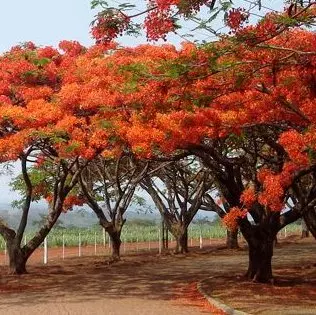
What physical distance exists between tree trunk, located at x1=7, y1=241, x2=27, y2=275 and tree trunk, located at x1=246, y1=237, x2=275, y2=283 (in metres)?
7.77

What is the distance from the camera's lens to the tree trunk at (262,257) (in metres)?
15.2

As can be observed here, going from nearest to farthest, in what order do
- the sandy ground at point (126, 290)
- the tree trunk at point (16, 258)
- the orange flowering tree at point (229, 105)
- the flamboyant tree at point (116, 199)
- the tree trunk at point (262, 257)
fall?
the orange flowering tree at point (229, 105)
the sandy ground at point (126, 290)
the tree trunk at point (262, 257)
the tree trunk at point (16, 258)
the flamboyant tree at point (116, 199)

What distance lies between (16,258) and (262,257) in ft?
27.0

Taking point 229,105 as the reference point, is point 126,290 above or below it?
below

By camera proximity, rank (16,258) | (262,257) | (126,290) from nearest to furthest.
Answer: (126,290)
(262,257)
(16,258)

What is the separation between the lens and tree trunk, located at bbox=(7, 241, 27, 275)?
18.8 metres

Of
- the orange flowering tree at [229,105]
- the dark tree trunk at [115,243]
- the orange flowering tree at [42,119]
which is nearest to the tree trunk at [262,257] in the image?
the orange flowering tree at [229,105]

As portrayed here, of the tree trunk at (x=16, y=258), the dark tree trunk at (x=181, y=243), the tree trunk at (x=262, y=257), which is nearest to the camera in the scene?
the tree trunk at (x=262, y=257)

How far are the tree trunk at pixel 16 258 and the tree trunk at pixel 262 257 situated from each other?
7766 millimetres

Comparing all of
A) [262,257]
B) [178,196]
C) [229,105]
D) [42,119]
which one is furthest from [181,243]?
[229,105]

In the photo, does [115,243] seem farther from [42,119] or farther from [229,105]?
[229,105]

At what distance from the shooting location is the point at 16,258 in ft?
61.8

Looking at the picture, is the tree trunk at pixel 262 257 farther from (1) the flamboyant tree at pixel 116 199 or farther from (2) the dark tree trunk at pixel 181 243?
(2) the dark tree trunk at pixel 181 243

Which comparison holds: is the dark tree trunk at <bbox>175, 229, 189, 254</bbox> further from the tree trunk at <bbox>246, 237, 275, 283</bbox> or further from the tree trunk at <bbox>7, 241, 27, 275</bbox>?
the tree trunk at <bbox>246, 237, 275, 283</bbox>
